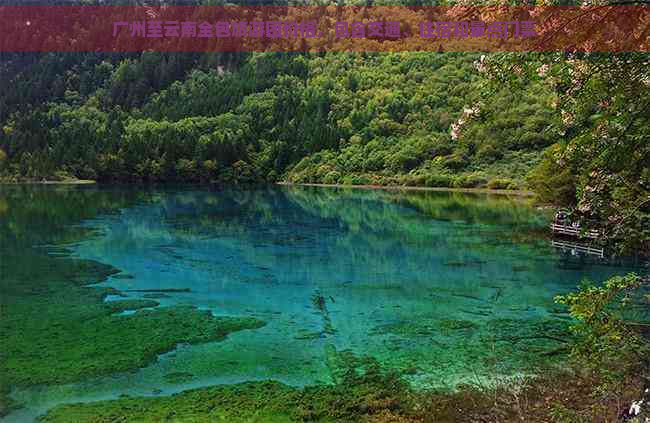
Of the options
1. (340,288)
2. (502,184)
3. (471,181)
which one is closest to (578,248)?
(340,288)

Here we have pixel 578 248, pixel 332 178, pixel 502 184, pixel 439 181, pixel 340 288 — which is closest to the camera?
pixel 340 288

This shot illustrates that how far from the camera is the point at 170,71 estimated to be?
199 metres

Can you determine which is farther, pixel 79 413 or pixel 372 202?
pixel 372 202

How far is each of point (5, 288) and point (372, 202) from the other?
53.4 meters

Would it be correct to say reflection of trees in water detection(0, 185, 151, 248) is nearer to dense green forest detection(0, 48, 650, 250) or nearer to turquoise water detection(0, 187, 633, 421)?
turquoise water detection(0, 187, 633, 421)

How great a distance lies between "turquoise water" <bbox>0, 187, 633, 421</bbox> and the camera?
51.2 feet

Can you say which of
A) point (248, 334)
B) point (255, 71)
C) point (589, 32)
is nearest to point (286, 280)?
point (248, 334)

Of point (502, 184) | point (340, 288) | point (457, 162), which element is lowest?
point (340, 288)

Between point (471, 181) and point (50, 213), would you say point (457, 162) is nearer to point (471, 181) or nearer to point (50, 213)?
point (471, 181)

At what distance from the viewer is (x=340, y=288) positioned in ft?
85.6

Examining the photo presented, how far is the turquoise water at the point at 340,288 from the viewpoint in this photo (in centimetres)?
1560

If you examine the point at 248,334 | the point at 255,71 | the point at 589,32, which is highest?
the point at 255,71

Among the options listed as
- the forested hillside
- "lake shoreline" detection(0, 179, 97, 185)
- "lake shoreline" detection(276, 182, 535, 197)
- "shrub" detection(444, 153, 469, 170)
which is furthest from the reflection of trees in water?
"shrub" detection(444, 153, 469, 170)

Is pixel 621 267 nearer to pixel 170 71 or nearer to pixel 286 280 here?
pixel 286 280
